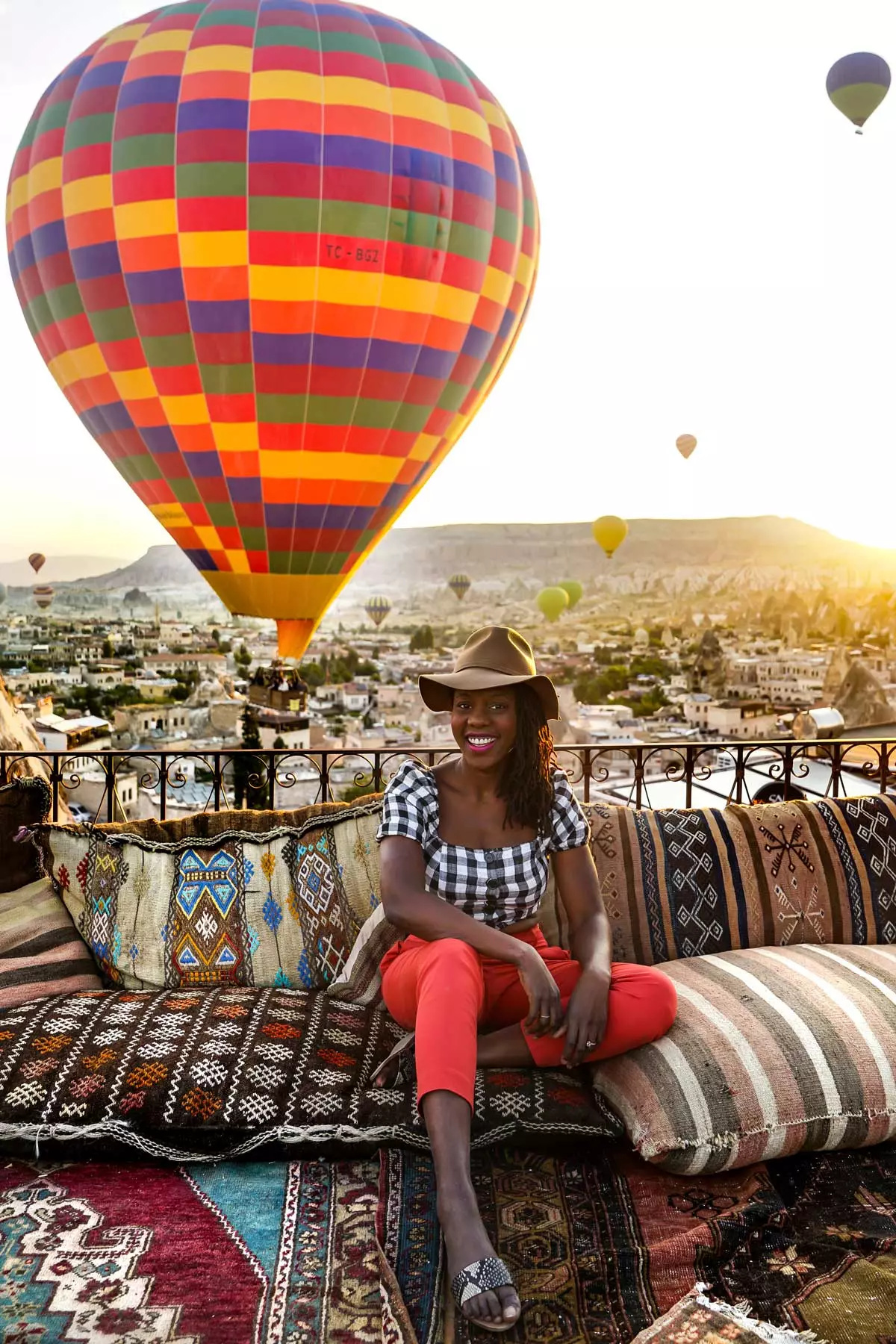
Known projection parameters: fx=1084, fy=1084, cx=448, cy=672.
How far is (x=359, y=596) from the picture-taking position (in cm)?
1956

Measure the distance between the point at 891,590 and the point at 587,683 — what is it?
6.23 meters

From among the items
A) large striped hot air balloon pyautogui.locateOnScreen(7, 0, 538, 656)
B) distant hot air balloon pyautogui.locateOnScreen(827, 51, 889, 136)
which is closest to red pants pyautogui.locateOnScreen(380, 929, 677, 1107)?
large striped hot air balloon pyautogui.locateOnScreen(7, 0, 538, 656)

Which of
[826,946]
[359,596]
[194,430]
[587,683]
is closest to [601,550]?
[587,683]

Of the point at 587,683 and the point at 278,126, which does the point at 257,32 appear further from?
the point at 587,683

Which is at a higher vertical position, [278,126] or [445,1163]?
[278,126]

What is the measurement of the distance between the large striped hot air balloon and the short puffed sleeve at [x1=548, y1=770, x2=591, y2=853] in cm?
450

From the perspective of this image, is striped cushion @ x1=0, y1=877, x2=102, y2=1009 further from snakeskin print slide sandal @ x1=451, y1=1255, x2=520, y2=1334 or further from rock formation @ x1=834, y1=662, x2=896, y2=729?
rock formation @ x1=834, y1=662, x2=896, y2=729

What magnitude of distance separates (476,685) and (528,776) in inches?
9.5

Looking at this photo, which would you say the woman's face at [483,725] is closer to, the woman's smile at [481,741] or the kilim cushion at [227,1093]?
the woman's smile at [481,741]

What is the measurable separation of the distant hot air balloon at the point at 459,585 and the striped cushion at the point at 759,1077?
57.3 ft

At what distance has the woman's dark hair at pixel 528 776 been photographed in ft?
7.62

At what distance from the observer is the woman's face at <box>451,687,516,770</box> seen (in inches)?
90.5

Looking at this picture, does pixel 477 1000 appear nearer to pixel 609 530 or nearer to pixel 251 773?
pixel 251 773

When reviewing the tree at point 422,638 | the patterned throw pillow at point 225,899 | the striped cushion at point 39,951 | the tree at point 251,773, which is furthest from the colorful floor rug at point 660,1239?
the tree at point 422,638
